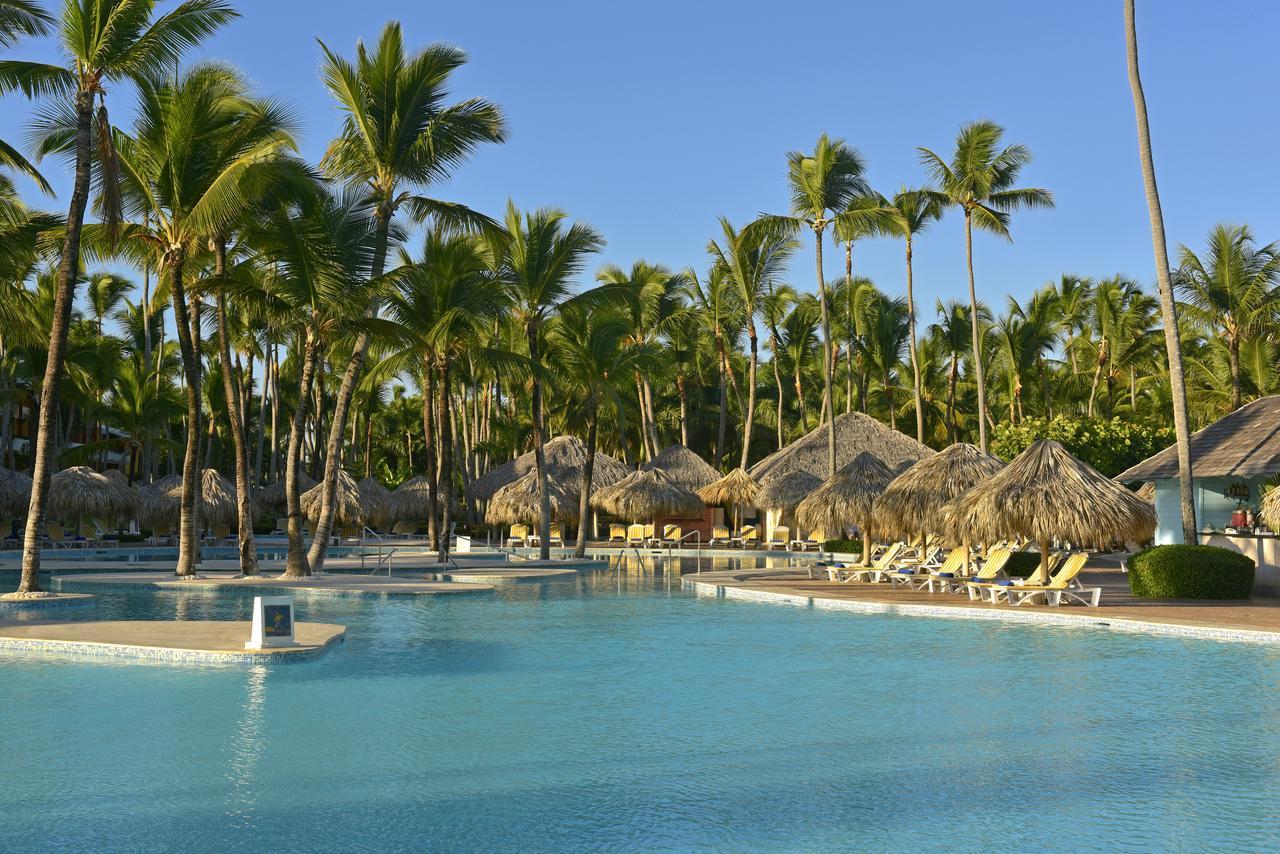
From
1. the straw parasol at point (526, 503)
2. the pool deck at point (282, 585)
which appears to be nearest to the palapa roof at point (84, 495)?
the straw parasol at point (526, 503)

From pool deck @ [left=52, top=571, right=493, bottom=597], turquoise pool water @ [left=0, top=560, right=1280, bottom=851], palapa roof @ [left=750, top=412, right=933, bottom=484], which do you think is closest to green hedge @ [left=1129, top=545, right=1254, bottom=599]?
turquoise pool water @ [left=0, top=560, right=1280, bottom=851]

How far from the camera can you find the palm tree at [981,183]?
2778 cm

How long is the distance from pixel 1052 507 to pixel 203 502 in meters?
25.4

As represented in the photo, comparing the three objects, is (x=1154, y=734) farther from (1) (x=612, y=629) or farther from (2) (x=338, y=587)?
(2) (x=338, y=587)

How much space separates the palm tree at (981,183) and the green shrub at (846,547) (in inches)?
168

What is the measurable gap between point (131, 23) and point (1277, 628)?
16.1 meters

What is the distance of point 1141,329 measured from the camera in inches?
1704

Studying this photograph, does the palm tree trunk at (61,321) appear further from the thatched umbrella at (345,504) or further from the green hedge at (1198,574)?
the thatched umbrella at (345,504)

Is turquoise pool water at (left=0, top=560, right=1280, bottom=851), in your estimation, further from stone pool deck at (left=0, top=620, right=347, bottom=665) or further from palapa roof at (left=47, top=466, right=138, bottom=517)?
palapa roof at (left=47, top=466, right=138, bottom=517)

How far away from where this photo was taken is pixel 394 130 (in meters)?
19.0

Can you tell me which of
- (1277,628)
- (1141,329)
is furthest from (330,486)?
(1141,329)

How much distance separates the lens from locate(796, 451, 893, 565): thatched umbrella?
22156mm

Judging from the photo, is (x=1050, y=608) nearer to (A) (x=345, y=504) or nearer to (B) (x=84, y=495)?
(A) (x=345, y=504)

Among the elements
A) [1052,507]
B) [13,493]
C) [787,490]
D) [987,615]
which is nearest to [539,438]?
[787,490]
